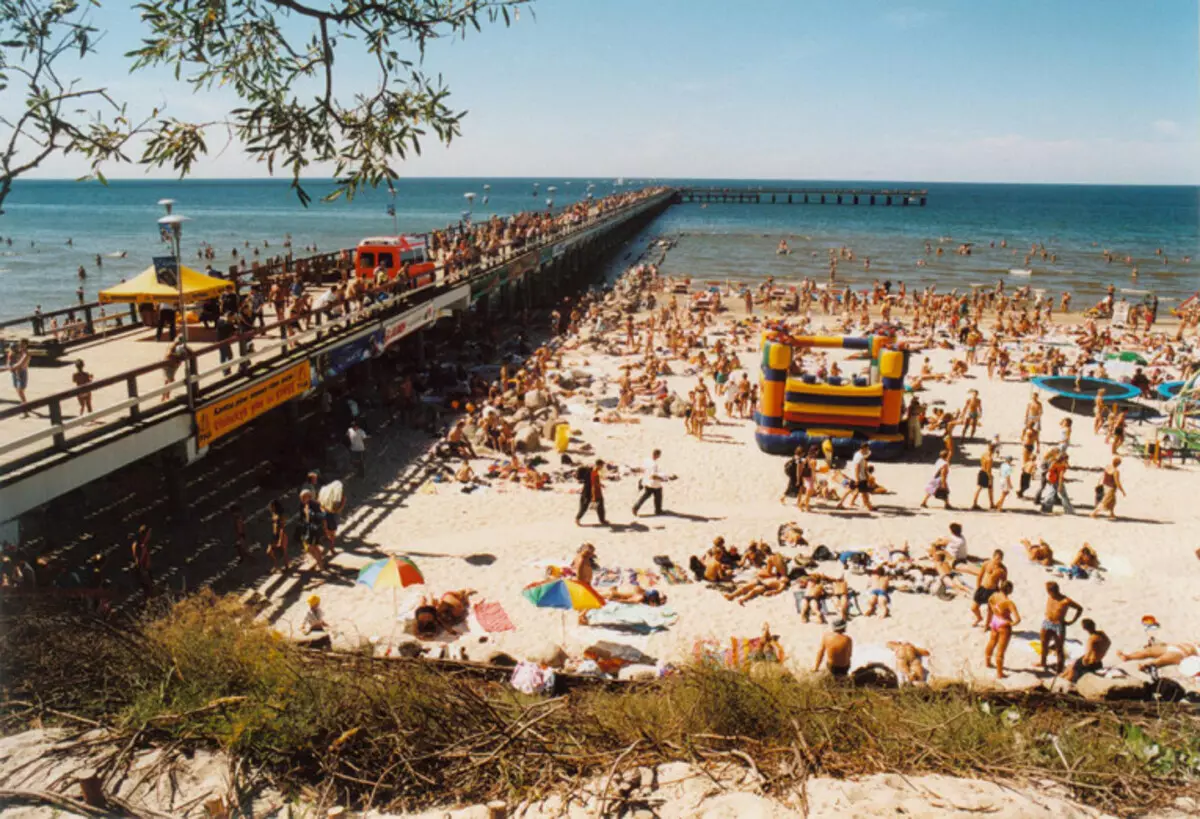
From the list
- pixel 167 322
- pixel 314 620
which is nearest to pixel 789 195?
pixel 167 322

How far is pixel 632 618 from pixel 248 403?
616cm

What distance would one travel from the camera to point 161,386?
10461 mm

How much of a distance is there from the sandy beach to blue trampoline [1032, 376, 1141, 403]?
0.79 metres

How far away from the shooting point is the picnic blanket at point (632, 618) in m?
9.66

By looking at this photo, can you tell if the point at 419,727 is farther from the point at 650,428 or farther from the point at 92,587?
the point at 650,428

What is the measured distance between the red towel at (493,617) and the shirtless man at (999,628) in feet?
17.5

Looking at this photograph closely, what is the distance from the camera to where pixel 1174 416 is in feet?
55.7

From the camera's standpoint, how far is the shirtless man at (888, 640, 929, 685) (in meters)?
8.18

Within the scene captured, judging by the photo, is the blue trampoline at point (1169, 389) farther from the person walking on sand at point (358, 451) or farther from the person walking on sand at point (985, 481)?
the person walking on sand at point (358, 451)

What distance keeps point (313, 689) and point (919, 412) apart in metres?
13.9

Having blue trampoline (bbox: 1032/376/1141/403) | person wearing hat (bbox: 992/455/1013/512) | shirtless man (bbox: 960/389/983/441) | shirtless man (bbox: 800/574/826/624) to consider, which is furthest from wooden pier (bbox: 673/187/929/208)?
shirtless man (bbox: 800/574/826/624)

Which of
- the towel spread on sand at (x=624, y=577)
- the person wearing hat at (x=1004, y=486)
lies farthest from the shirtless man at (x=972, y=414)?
the towel spread on sand at (x=624, y=577)

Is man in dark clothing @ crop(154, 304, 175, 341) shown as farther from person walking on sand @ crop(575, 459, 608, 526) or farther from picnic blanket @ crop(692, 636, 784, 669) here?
picnic blanket @ crop(692, 636, 784, 669)

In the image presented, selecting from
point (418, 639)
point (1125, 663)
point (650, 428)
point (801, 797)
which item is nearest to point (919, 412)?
point (650, 428)
